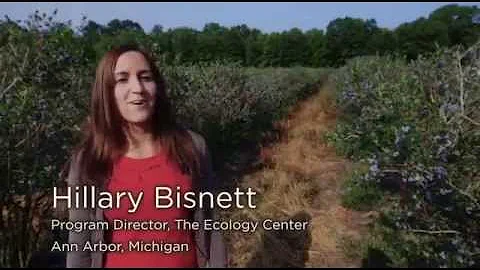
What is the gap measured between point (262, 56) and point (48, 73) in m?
22.3

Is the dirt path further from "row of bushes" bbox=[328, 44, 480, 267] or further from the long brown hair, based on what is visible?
the long brown hair

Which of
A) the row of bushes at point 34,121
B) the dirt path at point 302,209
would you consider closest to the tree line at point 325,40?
the dirt path at point 302,209

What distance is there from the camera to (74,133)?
139 inches

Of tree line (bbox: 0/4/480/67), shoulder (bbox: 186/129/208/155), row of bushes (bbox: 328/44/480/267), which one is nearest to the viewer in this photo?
shoulder (bbox: 186/129/208/155)

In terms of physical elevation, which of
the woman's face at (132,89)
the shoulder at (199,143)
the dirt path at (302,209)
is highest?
the woman's face at (132,89)

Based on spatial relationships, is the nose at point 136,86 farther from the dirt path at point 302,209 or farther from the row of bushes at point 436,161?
the dirt path at point 302,209

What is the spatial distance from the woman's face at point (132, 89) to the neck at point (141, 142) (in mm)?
33

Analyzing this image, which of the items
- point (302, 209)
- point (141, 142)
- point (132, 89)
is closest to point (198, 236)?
point (141, 142)

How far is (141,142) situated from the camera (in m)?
1.59

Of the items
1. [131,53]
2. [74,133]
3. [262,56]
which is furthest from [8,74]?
[262,56]

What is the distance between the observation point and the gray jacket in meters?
1.54

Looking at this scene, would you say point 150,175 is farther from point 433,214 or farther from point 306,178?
point 306,178

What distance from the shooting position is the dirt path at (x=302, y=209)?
13.5 feet

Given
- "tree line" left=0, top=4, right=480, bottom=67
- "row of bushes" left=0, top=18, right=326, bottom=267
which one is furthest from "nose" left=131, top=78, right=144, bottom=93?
"tree line" left=0, top=4, right=480, bottom=67
